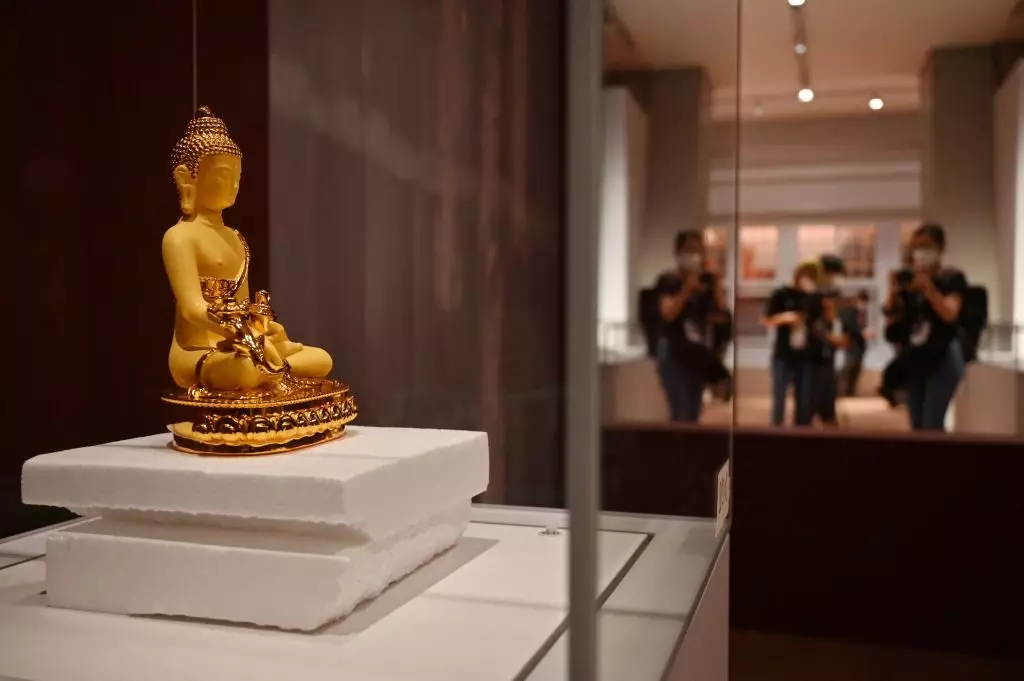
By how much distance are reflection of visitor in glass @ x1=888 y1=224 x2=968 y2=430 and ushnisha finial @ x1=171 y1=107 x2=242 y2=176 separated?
8.58 feet

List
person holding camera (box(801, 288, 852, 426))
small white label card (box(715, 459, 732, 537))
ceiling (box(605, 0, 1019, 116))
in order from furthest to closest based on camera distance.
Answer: person holding camera (box(801, 288, 852, 426))
ceiling (box(605, 0, 1019, 116))
small white label card (box(715, 459, 732, 537))

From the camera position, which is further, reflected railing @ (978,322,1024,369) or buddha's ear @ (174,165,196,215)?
reflected railing @ (978,322,1024,369)

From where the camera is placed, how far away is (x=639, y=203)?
753 millimetres

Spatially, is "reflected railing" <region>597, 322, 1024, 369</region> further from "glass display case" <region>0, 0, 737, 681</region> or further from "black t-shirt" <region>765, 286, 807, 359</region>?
"glass display case" <region>0, 0, 737, 681</region>

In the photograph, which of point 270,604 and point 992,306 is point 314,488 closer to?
point 270,604

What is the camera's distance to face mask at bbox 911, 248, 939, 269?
3.53 metres

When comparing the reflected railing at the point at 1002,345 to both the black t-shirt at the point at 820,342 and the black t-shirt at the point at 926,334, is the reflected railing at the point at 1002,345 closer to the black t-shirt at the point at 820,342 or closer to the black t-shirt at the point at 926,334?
the black t-shirt at the point at 926,334

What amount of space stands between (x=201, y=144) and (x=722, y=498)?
0.80 m

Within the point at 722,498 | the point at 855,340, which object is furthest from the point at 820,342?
the point at 722,498

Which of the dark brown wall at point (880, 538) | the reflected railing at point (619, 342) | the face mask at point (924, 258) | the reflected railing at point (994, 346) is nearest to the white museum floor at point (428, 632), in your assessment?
the reflected railing at point (619, 342)

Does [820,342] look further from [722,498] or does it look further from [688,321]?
[688,321]

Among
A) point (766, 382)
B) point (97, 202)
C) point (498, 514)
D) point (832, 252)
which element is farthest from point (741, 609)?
point (832, 252)

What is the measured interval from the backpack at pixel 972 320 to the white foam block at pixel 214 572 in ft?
9.29

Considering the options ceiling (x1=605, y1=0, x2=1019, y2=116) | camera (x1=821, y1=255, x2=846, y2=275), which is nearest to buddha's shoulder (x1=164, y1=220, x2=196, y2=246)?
ceiling (x1=605, y1=0, x2=1019, y2=116)
